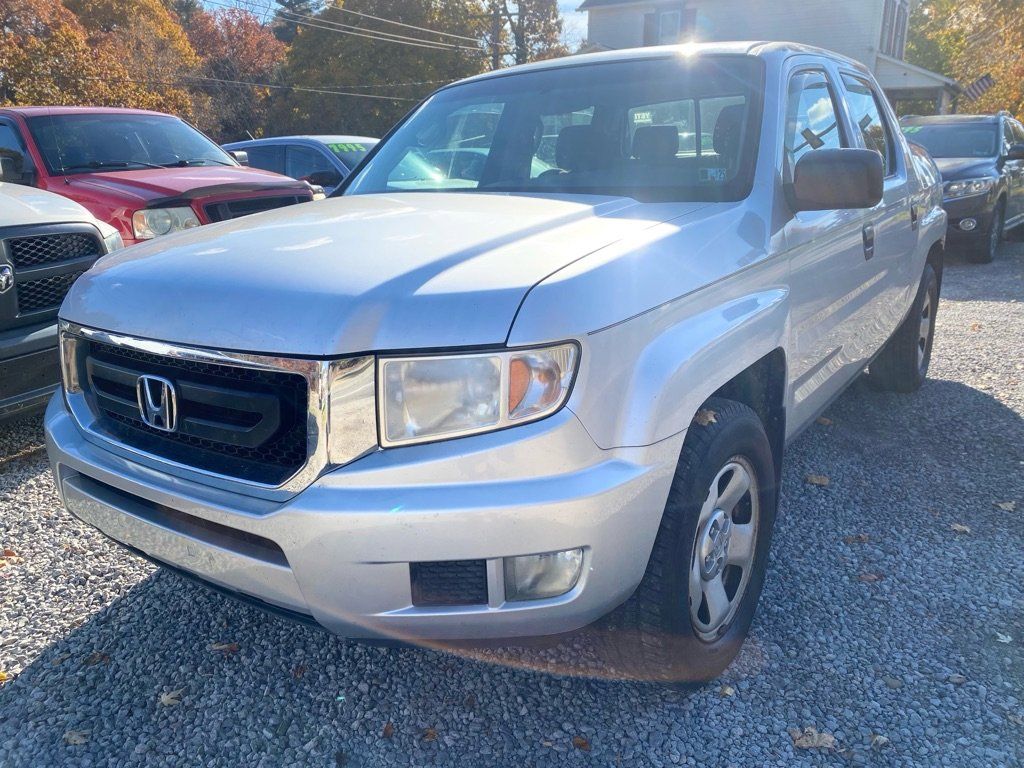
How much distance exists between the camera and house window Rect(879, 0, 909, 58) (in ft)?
87.2

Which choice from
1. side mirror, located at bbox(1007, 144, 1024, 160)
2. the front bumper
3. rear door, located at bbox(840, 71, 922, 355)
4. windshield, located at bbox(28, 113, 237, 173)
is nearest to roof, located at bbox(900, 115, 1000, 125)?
side mirror, located at bbox(1007, 144, 1024, 160)

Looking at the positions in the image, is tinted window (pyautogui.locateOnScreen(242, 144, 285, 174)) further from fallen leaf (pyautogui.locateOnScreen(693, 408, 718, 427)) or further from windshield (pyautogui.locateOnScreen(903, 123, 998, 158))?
fallen leaf (pyautogui.locateOnScreen(693, 408, 718, 427))

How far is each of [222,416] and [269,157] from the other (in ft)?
29.7

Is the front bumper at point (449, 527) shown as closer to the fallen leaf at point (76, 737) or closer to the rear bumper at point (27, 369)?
the fallen leaf at point (76, 737)

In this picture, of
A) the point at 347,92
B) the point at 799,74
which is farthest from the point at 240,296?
the point at 347,92

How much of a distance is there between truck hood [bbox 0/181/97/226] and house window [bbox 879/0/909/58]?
27421 mm

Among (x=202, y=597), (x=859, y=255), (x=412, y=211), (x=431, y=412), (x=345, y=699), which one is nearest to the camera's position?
(x=431, y=412)

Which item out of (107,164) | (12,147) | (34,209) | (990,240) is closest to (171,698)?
(34,209)

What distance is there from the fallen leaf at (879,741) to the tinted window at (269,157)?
374 inches

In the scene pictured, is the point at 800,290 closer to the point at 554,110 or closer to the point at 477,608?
the point at 554,110

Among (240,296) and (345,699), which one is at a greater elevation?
(240,296)

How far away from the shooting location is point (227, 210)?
583 centimetres

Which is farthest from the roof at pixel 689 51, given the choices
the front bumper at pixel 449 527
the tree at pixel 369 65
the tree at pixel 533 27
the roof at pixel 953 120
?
the tree at pixel 533 27

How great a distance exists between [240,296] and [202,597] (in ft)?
4.83
